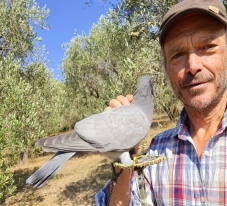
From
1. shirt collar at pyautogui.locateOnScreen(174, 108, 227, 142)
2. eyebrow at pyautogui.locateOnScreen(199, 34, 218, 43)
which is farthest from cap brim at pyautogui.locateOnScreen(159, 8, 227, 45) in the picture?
shirt collar at pyautogui.locateOnScreen(174, 108, 227, 142)

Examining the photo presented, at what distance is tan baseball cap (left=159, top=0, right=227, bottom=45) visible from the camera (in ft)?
6.80

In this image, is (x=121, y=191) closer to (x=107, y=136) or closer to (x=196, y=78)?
(x=107, y=136)

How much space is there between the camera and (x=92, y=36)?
50.0ft

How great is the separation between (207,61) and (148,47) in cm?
453

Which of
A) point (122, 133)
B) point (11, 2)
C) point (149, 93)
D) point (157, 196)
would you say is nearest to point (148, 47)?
point (149, 93)

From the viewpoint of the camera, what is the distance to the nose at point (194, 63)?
6.96 feet

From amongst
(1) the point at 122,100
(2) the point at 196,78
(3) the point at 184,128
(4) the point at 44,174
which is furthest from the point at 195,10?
(4) the point at 44,174

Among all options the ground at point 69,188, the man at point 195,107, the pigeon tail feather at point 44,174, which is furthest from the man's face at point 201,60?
the ground at point 69,188

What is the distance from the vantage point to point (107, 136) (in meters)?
3.15

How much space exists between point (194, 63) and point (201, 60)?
74mm

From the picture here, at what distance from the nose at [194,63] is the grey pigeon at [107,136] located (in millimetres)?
1233

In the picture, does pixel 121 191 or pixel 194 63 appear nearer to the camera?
pixel 194 63

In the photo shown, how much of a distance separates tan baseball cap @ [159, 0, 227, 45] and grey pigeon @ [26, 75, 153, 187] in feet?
4.41

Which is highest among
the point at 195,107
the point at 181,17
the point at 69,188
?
the point at 181,17
